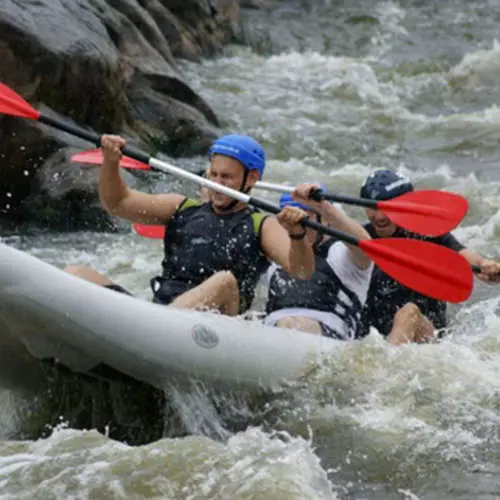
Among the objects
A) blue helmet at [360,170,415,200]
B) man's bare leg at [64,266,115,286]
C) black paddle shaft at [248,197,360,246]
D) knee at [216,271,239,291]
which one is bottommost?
man's bare leg at [64,266,115,286]

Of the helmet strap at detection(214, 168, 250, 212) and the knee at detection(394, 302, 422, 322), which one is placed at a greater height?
the helmet strap at detection(214, 168, 250, 212)

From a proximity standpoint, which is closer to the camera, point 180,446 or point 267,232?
point 180,446

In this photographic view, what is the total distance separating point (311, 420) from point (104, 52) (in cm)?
485

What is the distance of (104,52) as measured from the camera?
8.69 m

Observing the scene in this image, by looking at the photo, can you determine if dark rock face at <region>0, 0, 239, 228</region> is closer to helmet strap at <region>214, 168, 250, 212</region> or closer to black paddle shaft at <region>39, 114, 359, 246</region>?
black paddle shaft at <region>39, 114, 359, 246</region>

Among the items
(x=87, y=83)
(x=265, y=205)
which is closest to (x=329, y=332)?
(x=265, y=205)

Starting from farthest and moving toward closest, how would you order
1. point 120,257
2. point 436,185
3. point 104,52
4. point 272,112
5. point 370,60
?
point 370,60 < point 272,112 < point 436,185 < point 104,52 < point 120,257

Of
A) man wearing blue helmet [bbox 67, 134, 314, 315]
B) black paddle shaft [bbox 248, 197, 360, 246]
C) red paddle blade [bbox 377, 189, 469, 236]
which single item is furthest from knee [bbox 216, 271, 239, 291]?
red paddle blade [bbox 377, 189, 469, 236]

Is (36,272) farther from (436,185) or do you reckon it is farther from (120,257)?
(436,185)

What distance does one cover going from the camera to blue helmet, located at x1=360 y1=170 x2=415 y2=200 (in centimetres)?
547

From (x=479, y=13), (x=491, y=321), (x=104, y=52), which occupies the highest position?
(x=479, y=13)

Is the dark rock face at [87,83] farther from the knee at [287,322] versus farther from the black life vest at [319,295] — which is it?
the knee at [287,322]

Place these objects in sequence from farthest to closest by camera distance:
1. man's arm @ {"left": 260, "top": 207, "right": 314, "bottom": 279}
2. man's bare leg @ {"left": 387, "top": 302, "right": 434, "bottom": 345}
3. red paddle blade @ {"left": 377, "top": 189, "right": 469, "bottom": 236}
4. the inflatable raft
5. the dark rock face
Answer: the dark rock face < man's bare leg @ {"left": 387, "top": 302, "right": 434, "bottom": 345} < red paddle blade @ {"left": 377, "top": 189, "right": 469, "bottom": 236} < man's arm @ {"left": 260, "top": 207, "right": 314, "bottom": 279} < the inflatable raft

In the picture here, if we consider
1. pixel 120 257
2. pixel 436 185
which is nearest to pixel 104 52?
pixel 120 257
